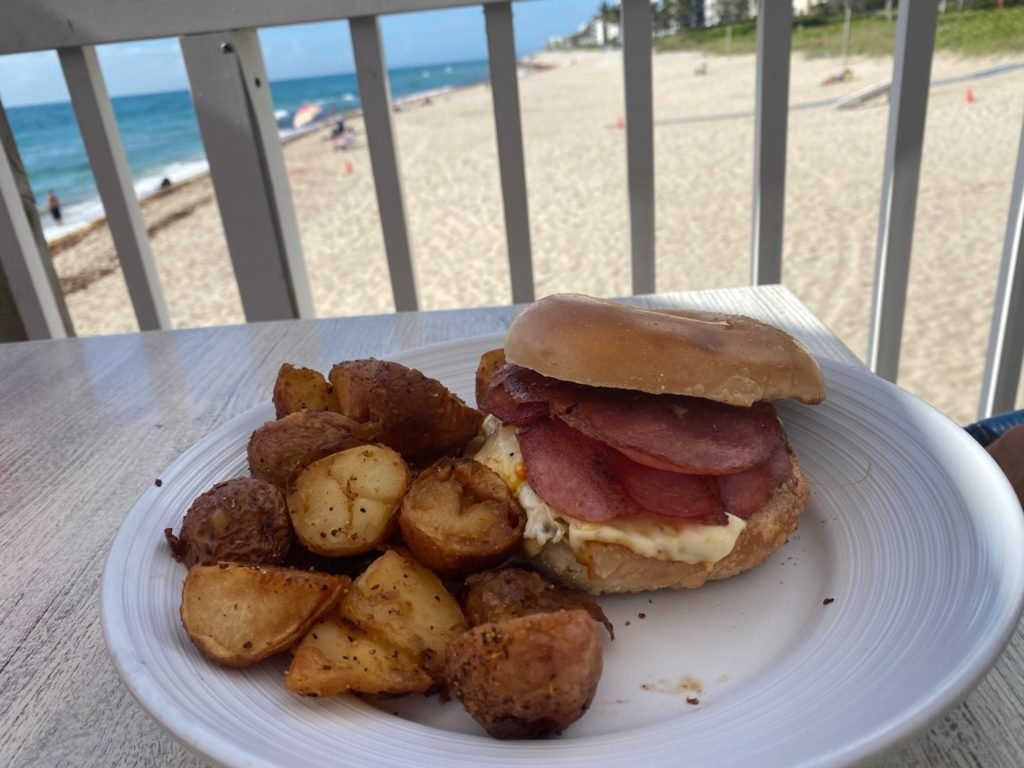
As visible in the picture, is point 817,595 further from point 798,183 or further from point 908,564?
point 798,183

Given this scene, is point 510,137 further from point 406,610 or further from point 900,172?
point 406,610

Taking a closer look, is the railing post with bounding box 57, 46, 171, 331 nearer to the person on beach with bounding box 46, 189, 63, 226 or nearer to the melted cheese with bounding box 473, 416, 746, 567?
the melted cheese with bounding box 473, 416, 746, 567

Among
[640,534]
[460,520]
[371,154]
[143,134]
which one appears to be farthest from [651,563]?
[143,134]

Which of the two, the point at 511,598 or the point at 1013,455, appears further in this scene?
the point at 1013,455

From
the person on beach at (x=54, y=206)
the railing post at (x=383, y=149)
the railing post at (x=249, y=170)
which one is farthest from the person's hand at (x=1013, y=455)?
the person on beach at (x=54, y=206)

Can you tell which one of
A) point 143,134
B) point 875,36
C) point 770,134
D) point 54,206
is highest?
point 770,134

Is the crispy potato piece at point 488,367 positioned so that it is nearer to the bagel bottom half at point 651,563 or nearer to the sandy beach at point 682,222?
the bagel bottom half at point 651,563

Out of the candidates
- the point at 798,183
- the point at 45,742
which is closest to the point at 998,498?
the point at 45,742
